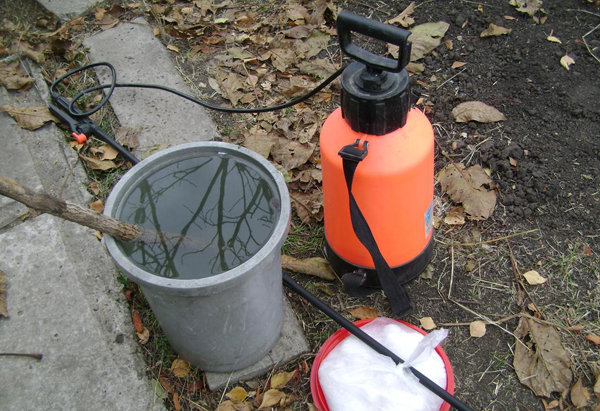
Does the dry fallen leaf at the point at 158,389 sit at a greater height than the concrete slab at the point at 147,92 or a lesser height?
lesser

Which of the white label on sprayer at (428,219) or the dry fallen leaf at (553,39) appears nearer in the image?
the white label on sprayer at (428,219)

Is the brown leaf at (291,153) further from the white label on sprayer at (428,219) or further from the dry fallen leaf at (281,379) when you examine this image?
the dry fallen leaf at (281,379)

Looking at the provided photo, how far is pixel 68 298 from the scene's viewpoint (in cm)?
183

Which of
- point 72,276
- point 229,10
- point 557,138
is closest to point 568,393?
point 557,138

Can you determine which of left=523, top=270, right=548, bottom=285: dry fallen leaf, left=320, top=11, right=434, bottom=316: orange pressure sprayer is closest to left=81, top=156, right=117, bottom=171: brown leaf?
left=320, top=11, right=434, bottom=316: orange pressure sprayer

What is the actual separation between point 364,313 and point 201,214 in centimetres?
75

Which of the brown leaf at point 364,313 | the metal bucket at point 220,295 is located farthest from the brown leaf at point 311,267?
the metal bucket at point 220,295

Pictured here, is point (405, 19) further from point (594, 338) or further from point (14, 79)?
point (14, 79)

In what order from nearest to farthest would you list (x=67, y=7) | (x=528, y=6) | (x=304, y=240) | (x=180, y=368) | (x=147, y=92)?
(x=180, y=368)
(x=304, y=240)
(x=147, y=92)
(x=528, y=6)
(x=67, y=7)

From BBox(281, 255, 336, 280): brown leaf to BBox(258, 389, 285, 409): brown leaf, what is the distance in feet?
1.51

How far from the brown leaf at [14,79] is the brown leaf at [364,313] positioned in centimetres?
207

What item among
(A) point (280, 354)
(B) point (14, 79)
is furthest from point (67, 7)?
(A) point (280, 354)

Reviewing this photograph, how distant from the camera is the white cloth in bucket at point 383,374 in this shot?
151 centimetres

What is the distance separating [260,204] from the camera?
143 cm
